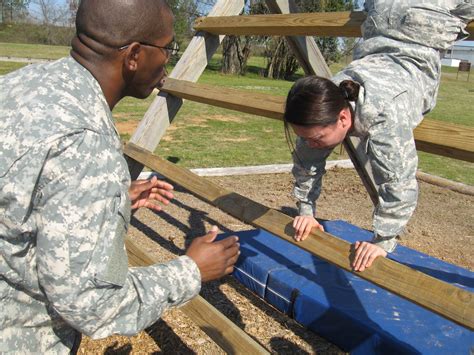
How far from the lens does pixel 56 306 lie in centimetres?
120

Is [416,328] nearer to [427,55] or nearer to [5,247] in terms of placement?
[427,55]

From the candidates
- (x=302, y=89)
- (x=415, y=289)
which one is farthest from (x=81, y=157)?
(x=302, y=89)

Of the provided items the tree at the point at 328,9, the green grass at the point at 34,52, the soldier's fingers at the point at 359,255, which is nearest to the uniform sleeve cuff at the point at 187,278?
the soldier's fingers at the point at 359,255

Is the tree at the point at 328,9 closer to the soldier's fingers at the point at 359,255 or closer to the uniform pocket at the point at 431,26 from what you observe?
the uniform pocket at the point at 431,26

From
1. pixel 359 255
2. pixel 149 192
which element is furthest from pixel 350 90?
pixel 149 192

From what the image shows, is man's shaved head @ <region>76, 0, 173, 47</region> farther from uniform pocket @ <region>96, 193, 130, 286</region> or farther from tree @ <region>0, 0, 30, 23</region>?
tree @ <region>0, 0, 30, 23</region>

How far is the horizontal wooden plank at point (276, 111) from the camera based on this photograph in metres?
1.90

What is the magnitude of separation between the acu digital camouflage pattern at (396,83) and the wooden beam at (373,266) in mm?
356

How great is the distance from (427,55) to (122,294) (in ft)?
5.99

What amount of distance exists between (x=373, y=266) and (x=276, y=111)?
1019 millimetres

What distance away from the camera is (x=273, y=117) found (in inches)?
101

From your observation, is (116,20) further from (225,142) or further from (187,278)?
(225,142)

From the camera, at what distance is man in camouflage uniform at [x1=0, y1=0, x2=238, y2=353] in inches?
44.5

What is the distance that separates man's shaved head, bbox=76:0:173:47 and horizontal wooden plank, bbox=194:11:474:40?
1517mm
